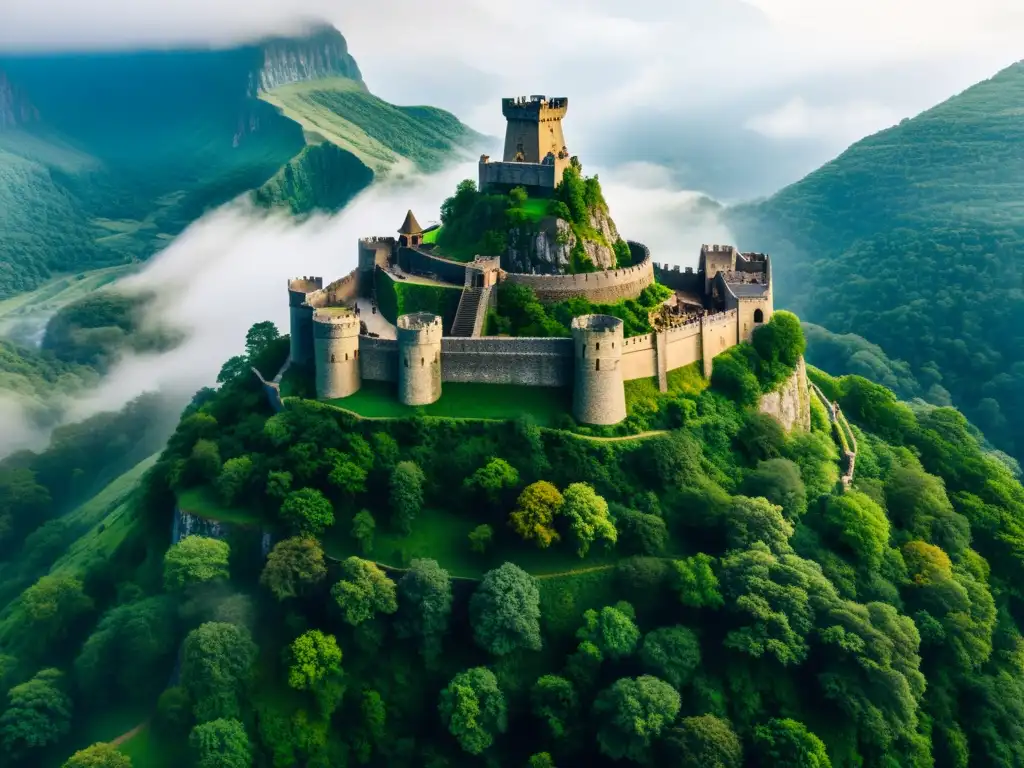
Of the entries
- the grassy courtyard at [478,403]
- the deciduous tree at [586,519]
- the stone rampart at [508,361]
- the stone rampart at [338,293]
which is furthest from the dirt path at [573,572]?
the stone rampart at [338,293]

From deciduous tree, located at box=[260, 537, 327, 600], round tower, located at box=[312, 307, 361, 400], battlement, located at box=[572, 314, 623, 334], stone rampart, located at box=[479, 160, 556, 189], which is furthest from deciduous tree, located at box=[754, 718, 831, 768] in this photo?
stone rampart, located at box=[479, 160, 556, 189]

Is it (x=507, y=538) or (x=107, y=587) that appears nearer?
(x=507, y=538)

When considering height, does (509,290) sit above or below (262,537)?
above

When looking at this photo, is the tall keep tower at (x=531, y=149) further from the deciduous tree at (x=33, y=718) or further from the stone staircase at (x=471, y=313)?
the deciduous tree at (x=33, y=718)

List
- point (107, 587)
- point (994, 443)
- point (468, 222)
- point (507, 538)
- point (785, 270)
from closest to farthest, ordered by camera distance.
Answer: point (507, 538) → point (107, 587) → point (468, 222) → point (994, 443) → point (785, 270)

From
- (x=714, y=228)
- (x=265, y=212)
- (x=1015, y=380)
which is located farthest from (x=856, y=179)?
(x=265, y=212)

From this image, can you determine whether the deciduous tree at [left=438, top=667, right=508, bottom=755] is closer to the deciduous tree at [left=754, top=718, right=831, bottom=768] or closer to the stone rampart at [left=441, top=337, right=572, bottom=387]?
the deciduous tree at [left=754, top=718, right=831, bottom=768]

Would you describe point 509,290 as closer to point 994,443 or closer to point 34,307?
point 994,443
